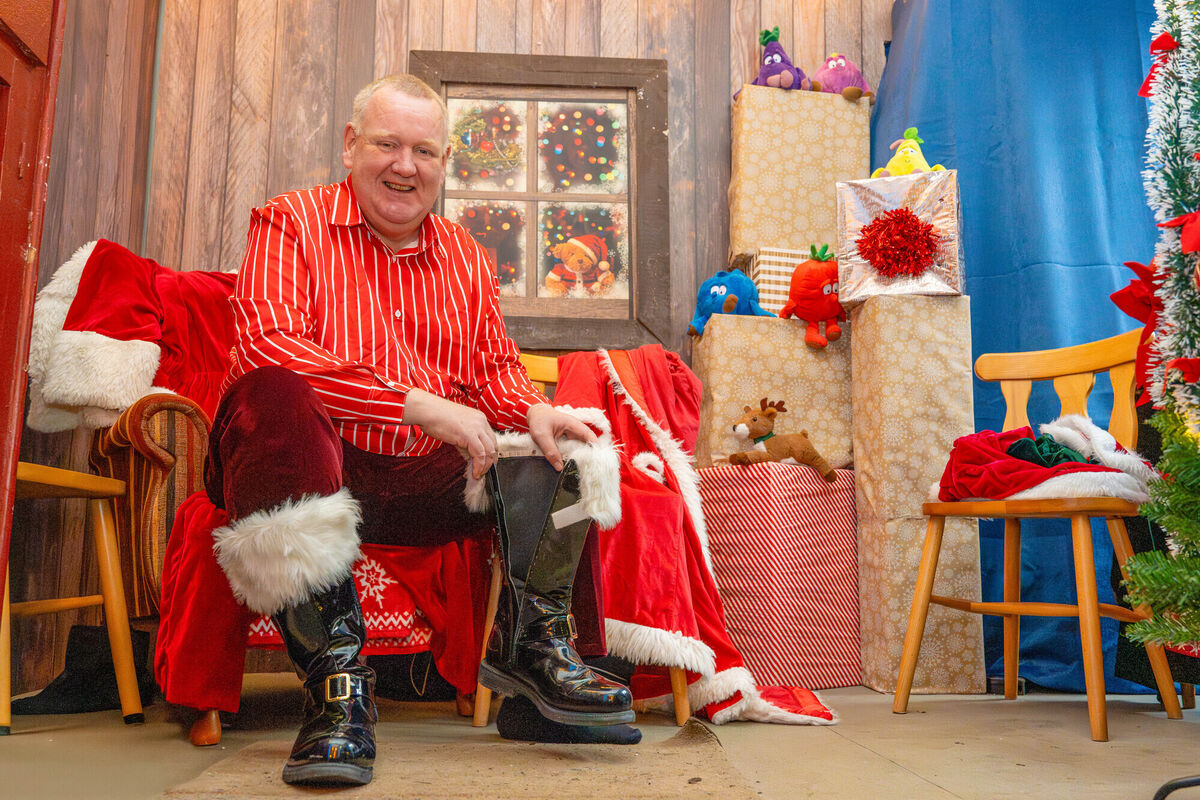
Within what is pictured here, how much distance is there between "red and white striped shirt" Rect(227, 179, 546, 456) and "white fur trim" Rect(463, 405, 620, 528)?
140mm

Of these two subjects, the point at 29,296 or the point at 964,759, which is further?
the point at 964,759

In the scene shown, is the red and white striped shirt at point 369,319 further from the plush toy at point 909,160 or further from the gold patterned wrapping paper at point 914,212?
the plush toy at point 909,160

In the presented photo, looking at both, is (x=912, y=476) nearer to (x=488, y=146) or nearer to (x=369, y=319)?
(x=369, y=319)

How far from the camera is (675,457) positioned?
6.85 ft

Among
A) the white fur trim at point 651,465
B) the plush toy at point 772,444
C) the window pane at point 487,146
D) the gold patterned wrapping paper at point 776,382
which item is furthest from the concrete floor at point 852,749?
the window pane at point 487,146

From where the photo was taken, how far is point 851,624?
241cm

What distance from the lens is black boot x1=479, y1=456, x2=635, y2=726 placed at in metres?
1.35

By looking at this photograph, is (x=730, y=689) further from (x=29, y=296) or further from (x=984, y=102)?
(x=984, y=102)

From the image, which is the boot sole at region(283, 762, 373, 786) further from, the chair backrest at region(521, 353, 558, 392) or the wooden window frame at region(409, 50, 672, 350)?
the wooden window frame at region(409, 50, 672, 350)

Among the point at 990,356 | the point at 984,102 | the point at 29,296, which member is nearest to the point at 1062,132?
the point at 984,102

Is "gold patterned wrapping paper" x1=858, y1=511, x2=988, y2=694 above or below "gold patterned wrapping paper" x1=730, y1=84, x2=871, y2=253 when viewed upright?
below

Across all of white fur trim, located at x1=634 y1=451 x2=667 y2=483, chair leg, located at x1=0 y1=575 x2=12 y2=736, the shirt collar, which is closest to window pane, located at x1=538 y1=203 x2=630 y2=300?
white fur trim, located at x1=634 y1=451 x2=667 y2=483

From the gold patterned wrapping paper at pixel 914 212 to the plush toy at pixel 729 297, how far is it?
289 mm

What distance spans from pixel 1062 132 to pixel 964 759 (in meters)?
1.80
